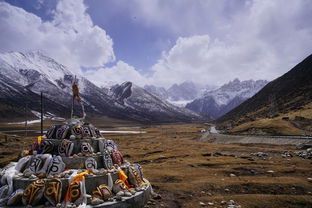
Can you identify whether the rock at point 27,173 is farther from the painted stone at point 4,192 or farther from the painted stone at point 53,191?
the painted stone at point 53,191

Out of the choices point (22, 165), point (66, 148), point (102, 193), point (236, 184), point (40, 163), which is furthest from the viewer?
point (236, 184)

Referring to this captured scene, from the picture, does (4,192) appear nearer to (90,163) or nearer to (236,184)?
(90,163)

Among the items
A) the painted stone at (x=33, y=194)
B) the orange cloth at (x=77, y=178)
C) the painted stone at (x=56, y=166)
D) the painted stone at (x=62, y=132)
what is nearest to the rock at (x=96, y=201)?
the orange cloth at (x=77, y=178)

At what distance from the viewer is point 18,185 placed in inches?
883

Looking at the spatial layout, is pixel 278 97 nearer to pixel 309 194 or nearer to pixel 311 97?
pixel 311 97

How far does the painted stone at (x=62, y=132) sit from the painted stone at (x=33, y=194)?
5.27 m

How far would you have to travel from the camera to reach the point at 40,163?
76.7 feet

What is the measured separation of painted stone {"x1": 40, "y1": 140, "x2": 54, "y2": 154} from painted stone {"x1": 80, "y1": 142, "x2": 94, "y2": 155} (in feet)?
7.40

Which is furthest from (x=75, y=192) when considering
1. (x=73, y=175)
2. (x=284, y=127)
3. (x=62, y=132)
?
(x=284, y=127)

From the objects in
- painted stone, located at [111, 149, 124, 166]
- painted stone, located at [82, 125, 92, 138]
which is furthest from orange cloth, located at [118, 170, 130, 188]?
painted stone, located at [82, 125, 92, 138]

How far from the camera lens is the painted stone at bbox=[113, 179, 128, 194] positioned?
75.0ft

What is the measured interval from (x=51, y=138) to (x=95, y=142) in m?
3.34

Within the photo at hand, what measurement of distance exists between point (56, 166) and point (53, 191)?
2.58 m

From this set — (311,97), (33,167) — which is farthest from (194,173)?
(311,97)
